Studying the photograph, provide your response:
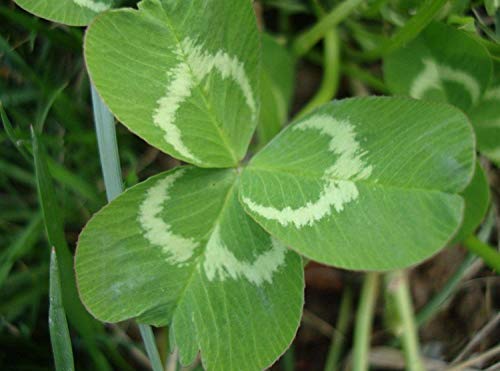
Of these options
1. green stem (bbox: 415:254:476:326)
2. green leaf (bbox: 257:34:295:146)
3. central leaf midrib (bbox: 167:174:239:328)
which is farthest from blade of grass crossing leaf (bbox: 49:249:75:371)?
green stem (bbox: 415:254:476:326)

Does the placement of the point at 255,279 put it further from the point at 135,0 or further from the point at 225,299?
the point at 135,0

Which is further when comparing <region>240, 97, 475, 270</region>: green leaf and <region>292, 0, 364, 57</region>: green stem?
<region>292, 0, 364, 57</region>: green stem

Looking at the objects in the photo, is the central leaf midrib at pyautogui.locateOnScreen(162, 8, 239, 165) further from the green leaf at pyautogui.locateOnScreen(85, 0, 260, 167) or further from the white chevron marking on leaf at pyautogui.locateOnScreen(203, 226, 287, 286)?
the white chevron marking on leaf at pyautogui.locateOnScreen(203, 226, 287, 286)

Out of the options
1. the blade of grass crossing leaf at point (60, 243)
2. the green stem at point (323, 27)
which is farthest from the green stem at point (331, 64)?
the blade of grass crossing leaf at point (60, 243)

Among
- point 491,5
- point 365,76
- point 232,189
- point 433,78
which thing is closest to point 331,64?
point 365,76

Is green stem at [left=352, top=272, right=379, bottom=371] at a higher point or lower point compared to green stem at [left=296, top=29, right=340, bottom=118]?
lower

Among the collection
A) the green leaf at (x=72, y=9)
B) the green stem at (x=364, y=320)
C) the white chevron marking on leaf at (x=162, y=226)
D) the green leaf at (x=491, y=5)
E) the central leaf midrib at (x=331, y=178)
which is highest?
the green leaf at (x=72, y=9)

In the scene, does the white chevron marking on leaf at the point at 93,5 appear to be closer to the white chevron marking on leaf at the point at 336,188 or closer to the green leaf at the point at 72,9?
the green leaf at the point at 72,9

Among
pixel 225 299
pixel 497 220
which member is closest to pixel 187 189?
pixel 225 299
